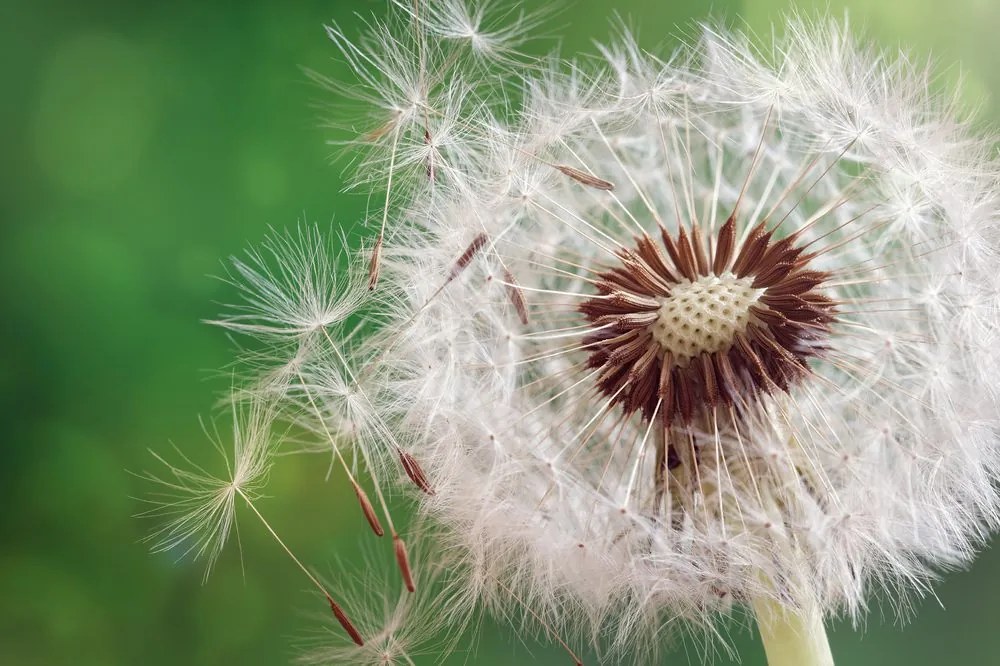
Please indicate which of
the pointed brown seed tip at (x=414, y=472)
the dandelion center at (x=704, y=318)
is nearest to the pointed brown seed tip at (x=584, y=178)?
the dandelion center at (x=704, y=318)

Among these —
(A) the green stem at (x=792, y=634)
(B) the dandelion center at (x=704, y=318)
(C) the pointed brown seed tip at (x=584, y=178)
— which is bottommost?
(A) the green stem at (x=792, y=634)

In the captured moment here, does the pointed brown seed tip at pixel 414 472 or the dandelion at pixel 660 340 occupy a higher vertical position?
the dandelion at pixel 660 340

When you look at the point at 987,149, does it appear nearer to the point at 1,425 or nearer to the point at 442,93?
the point at 442,93

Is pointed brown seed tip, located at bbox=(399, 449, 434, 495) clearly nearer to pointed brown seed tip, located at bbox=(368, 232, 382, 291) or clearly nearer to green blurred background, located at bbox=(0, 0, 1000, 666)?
pointed brown seed tip, located at bbox=(368, 232, 382, 291)

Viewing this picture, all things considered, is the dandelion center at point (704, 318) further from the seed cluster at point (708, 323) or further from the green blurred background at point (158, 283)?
the green blurred background at point (158, 283)

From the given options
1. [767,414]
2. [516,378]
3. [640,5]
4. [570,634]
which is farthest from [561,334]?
[640,5]

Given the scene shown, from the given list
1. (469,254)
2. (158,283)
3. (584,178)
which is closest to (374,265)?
(469,254)

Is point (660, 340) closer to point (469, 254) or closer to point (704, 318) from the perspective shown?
point (704, 318)
